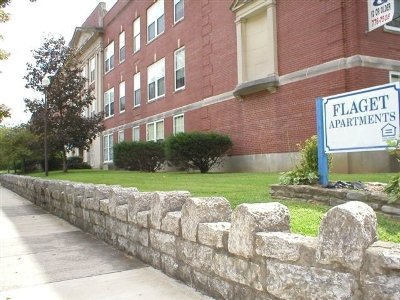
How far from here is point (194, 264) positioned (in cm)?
426

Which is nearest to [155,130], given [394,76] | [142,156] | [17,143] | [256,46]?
[142,156]

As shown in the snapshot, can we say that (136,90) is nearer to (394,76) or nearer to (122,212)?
(394,76)

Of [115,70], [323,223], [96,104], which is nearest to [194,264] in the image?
[323,223]

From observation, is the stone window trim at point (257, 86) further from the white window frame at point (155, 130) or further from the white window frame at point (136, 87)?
the white window frame at point (136, 87)

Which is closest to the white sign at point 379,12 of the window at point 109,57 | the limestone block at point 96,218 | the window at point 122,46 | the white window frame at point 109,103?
the limestone block at point 96,218

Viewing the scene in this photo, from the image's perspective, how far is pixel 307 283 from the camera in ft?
9.36

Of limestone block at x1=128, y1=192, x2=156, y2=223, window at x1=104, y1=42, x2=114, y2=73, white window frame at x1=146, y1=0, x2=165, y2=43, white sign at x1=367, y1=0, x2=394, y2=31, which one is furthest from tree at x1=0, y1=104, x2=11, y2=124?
window at x1=104, y1=42, x2=114, y2=73

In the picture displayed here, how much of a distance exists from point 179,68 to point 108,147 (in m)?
13.1

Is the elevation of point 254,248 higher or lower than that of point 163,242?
higher

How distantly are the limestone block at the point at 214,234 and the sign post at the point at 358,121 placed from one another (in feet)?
8.90

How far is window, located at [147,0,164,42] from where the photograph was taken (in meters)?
25.1

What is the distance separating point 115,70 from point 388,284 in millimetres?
31835

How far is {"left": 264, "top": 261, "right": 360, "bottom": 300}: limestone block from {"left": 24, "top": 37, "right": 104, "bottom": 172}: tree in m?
21.7

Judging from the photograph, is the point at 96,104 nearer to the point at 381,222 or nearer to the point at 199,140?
the point at 199,140
